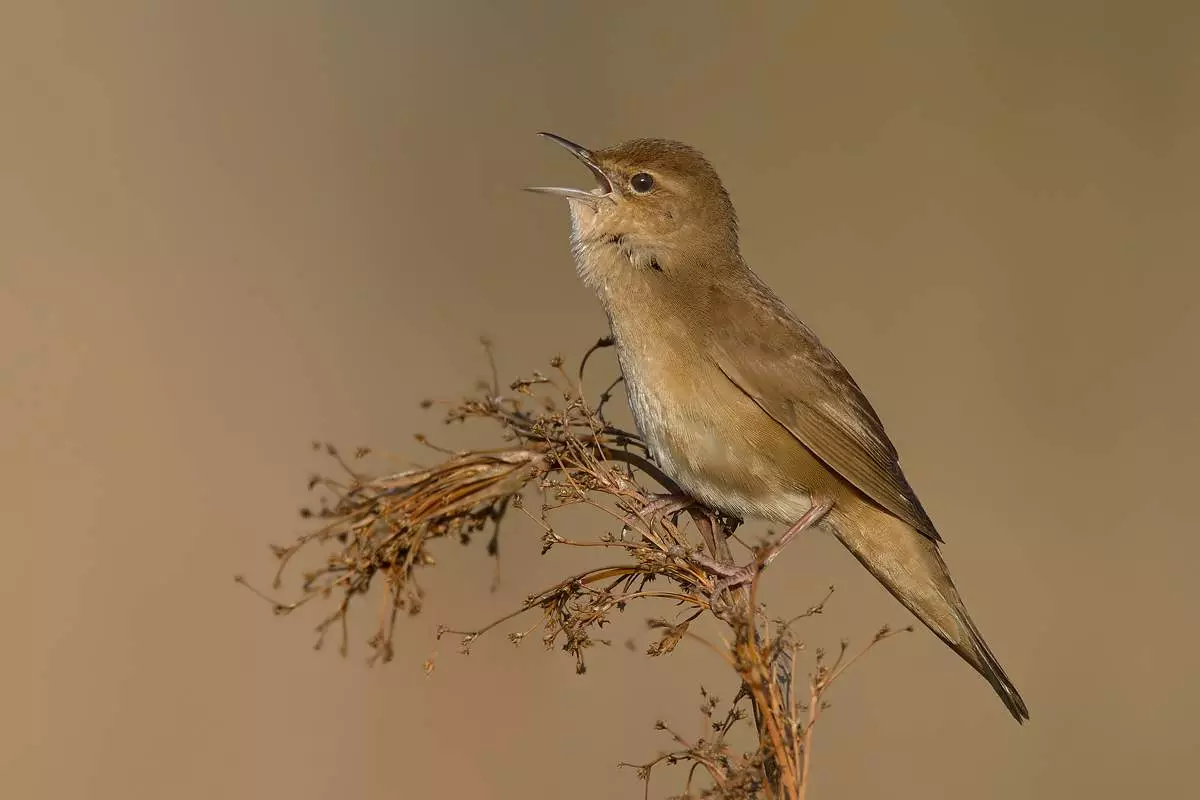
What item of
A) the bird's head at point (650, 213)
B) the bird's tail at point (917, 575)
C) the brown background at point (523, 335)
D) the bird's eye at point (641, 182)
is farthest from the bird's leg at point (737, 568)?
the brown background at point (523, 335)

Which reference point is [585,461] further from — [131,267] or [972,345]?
[131,267]

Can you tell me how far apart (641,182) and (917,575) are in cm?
152

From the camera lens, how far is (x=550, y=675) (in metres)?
5.27

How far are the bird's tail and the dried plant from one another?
727 mm

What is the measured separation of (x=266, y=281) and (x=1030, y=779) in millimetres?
4875

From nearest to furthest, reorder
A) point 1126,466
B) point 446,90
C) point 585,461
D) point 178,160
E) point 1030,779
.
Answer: point 585,461 < point 1030,779 < point 1126,466 < point 178,160 < point 446,90

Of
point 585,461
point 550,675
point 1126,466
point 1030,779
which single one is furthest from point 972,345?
point 585,461

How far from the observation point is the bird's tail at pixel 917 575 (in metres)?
3.52

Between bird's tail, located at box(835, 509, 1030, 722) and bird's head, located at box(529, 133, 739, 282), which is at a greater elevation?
bird's head, located at box(529, 133, 739, 282)

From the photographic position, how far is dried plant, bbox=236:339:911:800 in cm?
220

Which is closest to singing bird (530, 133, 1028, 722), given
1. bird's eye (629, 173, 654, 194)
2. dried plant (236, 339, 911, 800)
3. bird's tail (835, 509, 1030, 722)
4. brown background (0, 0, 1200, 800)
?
bird's tail (835, 509, 1030, 722)

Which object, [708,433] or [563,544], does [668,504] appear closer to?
[708,433]

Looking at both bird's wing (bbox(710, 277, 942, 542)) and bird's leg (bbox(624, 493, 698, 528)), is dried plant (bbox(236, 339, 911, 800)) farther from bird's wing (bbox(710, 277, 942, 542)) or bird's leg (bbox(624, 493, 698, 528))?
bird's wing (bbox(710, 277, 942, 542))

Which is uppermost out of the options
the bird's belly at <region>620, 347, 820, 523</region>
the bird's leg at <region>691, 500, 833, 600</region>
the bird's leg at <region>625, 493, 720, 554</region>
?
the bird's belly at <region>620, 347, 820, 523</region>
